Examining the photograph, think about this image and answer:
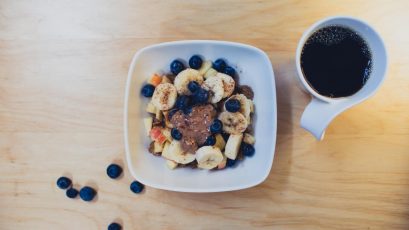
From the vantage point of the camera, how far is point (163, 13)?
791mm

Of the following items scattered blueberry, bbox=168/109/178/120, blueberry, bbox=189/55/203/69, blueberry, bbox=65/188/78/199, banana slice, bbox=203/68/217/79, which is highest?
blueberry, bbox=189/55/203/69

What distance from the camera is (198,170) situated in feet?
2.43

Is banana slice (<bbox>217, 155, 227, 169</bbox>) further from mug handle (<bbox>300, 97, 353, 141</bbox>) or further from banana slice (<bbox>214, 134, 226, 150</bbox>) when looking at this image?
mug handle (<bbox>300, 97, 353, 141</bbox>)

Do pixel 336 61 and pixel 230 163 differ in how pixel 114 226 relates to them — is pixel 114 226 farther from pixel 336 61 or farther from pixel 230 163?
pixel 336 61

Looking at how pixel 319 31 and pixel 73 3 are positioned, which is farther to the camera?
pixel 73 3

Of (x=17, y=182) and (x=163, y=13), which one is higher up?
(x=163, y=13)

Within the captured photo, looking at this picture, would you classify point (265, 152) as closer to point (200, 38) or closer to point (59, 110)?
point (200, 38)

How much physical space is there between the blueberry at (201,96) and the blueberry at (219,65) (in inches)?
2.5

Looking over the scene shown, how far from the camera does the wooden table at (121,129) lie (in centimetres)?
77

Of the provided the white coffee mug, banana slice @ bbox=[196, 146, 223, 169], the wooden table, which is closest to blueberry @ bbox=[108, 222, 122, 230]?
the wooden table

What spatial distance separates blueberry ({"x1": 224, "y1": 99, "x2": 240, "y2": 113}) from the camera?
69 centimetres

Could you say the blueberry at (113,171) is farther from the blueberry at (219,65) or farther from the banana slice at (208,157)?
the blueberry at (219,65)

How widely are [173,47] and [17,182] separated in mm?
450

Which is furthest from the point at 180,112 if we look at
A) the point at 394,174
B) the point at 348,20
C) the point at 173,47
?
the point at 394,174
